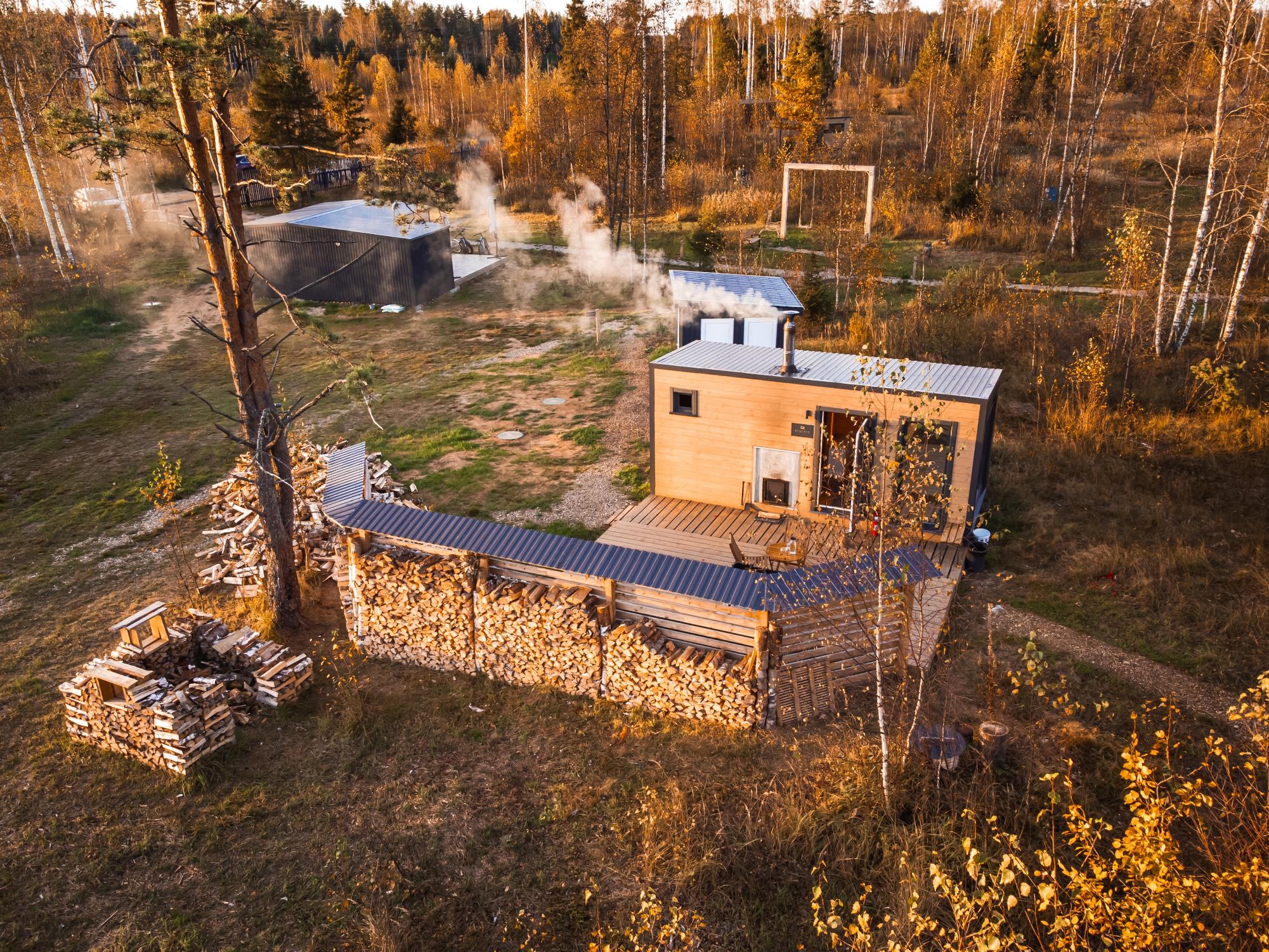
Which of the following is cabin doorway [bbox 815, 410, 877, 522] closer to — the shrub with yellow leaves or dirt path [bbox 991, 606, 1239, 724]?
dirt path [bbox 991, 606, 1239, 724]

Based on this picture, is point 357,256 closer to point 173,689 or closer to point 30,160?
point 30,160

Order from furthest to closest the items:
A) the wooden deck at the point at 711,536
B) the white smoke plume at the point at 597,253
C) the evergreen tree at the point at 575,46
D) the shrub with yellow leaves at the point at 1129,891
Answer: the evergreen tree at the point at 575,46 < the white smoke plume at the point at 597,253 < the wooden deck at the point at 711,536 < the shrub with yellow leaves at the point at 1129,891

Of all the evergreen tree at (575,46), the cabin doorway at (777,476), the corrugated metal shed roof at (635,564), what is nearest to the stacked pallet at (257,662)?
the corrugated metal shed roof at (635,564)

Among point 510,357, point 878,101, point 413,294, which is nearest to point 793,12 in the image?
point 878,101

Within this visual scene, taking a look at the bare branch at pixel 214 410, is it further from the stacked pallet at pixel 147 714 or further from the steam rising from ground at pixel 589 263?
the steam rising from ground at pixel 589 263

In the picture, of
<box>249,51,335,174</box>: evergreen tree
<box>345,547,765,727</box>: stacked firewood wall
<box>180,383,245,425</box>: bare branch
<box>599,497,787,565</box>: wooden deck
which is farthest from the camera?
<box>249,51,335,174</box>: evergreen tree

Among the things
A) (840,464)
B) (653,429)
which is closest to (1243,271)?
(840,464)

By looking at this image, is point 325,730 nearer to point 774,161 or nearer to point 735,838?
point 735,838

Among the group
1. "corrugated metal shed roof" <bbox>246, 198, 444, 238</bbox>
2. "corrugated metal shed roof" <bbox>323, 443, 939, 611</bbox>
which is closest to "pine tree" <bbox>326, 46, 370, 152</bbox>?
"corrugated metal shed roof" <bbox>246, 198, 444, 238</bbox>
